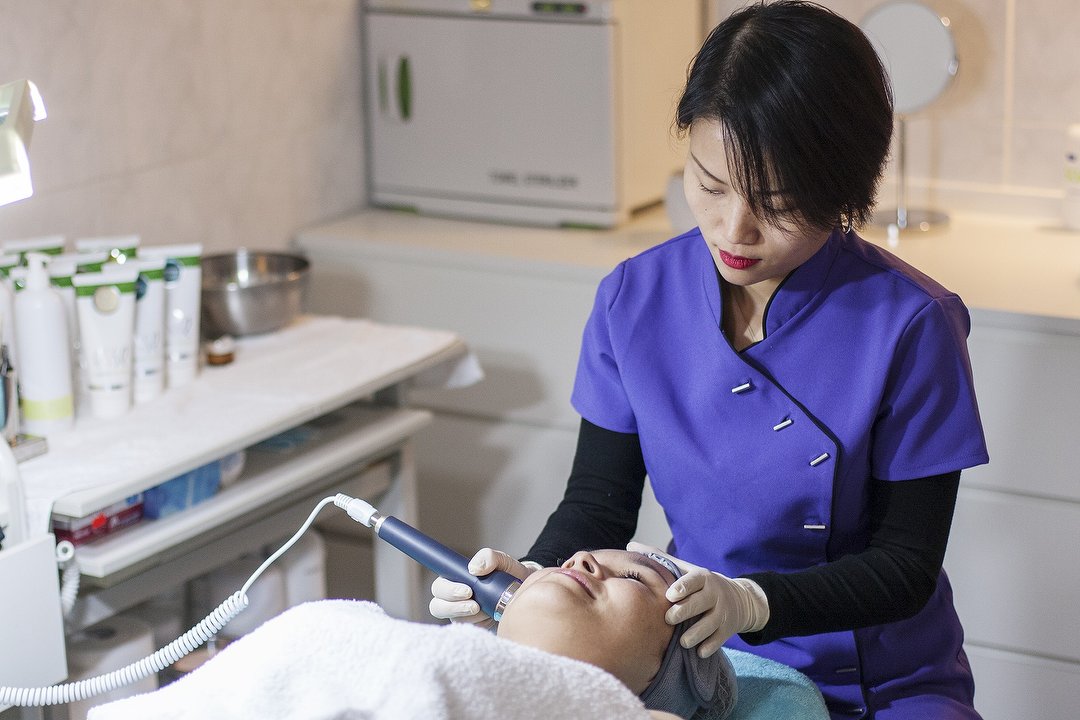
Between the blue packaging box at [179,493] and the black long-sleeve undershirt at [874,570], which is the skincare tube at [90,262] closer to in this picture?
the blue packaging box at [179,493]

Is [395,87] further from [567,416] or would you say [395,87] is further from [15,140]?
[15,140]

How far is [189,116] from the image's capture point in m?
2.51

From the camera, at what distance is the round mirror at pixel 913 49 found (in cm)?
259

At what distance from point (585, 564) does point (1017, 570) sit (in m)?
1.29

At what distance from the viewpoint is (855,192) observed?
1324 mm

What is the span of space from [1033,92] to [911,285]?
1466 mm

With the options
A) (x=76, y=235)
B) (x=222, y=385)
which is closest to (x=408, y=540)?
(x=222, y=385)

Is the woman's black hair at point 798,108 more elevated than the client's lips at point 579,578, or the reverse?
the woman's black hair at point 798,108

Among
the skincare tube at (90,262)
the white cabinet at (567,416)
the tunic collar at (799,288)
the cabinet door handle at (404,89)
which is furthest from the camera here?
the cabinet door handle at (404,89)

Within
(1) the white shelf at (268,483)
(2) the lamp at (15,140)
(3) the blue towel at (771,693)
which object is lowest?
(3) the blue towel at (771,693)

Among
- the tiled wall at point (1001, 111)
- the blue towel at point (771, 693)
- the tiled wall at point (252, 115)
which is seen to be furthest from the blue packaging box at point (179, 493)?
the tiled wall at point (1001, 111)

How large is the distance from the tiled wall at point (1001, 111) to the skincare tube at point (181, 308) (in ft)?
4.86

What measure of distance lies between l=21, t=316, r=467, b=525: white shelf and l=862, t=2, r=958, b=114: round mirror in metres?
1.07

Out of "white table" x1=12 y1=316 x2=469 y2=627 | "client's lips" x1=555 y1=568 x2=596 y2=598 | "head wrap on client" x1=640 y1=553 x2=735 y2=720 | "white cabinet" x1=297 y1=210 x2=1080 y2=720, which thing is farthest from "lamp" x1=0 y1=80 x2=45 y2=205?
"white cabinet" x1=297 y1=210 x2=1080 y2=720
